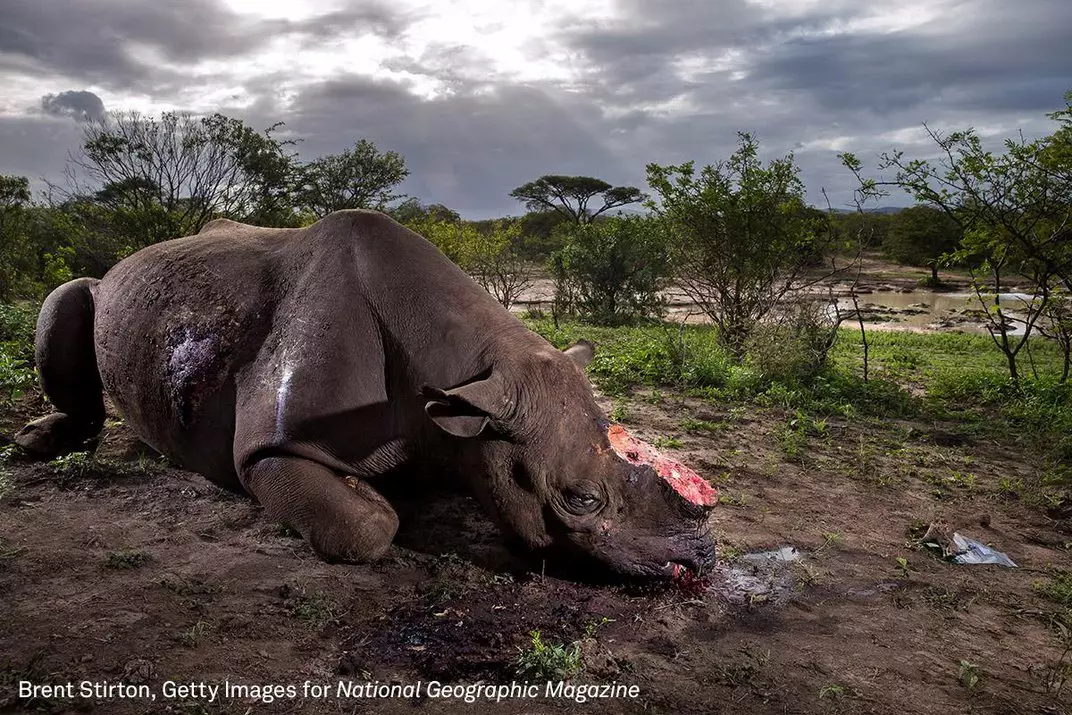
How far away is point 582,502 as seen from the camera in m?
3.76

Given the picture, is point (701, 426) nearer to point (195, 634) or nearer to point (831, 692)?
point (831, 692)

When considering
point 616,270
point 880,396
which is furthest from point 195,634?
point 616,270

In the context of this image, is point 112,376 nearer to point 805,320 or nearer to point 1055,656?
point 1055,656

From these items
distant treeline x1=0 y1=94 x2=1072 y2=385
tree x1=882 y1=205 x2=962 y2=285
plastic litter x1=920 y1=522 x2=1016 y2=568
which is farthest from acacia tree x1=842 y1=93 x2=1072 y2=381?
tree x1=882 y1=205 x2=962 y2=285

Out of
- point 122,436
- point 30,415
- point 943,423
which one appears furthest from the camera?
point 943,423

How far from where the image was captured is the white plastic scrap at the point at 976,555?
475 cm

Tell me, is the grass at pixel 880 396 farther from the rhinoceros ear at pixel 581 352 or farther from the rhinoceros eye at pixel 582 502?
the rhinoceros eye at pixel 582 502

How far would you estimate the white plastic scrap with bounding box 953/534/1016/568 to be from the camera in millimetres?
4746

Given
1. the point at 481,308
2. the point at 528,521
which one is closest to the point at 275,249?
Result: the point at 481,308

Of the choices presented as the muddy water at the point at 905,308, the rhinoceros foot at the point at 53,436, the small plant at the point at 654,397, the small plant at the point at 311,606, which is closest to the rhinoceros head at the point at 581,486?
the small plant at the point at 311,606

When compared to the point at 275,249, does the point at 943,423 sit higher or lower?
lower

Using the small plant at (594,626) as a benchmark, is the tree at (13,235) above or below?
above

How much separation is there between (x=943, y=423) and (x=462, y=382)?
278 inches

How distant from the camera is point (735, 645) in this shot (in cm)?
352
